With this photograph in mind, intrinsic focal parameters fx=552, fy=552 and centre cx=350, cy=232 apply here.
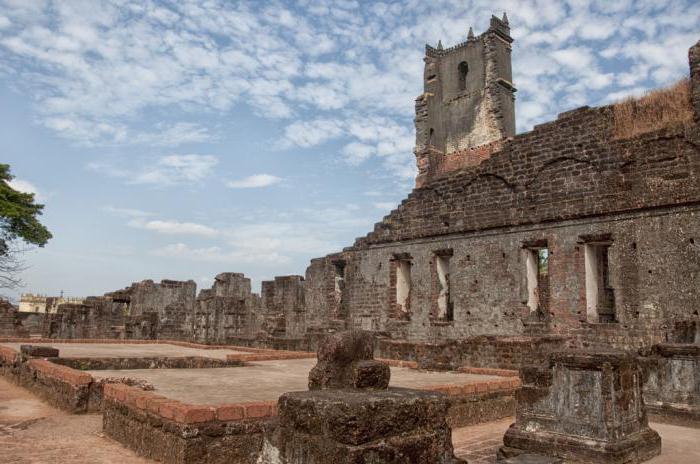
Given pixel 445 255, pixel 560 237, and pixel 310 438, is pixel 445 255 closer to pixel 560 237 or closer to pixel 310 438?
pixel 560 237

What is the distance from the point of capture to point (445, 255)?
1748 centimetres

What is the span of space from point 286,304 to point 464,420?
16059 millimetres

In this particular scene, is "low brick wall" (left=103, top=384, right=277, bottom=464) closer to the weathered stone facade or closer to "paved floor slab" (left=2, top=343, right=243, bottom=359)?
"paved floor slab" (left=2, top=343, right=243, bottom=359)

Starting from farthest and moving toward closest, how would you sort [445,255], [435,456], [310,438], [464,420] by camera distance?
1. [445,255]
2. [464,420]
3. [435,456]
4. [310,438]

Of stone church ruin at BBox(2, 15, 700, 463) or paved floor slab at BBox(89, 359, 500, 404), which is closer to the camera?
stone church ruin at BBox(2, 15, 700, 463)

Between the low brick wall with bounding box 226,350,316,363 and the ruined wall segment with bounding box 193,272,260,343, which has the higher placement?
the ruined wall segment with bounding box 193,272,260,343

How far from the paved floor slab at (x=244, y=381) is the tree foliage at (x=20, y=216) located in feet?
67.9

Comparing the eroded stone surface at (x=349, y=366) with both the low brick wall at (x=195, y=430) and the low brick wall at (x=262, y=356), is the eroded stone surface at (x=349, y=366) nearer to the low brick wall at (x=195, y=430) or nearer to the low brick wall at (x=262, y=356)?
the low brick wall at (x=195, y=430)

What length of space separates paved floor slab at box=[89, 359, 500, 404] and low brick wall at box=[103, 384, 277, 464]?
1.65 feet

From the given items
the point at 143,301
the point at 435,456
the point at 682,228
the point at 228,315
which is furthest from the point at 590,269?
the point at 143,301

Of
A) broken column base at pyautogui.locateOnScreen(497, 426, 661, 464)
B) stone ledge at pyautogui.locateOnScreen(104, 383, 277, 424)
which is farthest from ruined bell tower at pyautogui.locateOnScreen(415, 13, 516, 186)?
stone ledge at pyautogui.locateOnScreen(104, 383, 277, 424)

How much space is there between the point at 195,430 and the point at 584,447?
3462 mm

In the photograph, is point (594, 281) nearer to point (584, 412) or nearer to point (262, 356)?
point (262, 356)

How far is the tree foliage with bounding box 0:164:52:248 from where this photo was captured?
25.8 meters
